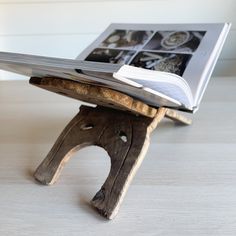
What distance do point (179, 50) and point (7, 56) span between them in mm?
303

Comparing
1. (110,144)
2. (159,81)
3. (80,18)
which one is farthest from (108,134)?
(80,18)

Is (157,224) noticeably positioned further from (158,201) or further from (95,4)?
(95,4)

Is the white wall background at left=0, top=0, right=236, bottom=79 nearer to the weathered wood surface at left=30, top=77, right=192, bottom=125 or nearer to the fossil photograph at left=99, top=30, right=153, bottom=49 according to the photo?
the fossil photograph at left=99, top=30, right=153, bottom=49

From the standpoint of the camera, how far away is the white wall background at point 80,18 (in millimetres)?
972

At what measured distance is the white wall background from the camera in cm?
97

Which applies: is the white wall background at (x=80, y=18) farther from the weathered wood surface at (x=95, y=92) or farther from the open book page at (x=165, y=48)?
the weathered wood surface at (x=95, y=92)

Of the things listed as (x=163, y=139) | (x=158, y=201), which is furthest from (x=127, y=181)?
(x=163, y=139)

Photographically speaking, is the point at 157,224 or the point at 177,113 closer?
the point at 157,224

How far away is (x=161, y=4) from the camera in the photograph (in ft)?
3.19

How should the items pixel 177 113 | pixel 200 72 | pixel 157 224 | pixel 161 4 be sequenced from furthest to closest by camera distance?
pixel 161 4 → pixel 177 113 → pixel 200 72 → pixel 157 224

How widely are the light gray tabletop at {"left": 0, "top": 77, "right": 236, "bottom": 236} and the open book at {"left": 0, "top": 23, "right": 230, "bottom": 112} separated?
10 centimetres

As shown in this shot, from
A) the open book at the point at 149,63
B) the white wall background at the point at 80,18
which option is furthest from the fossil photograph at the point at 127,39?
the white wall background at the point at 80,18

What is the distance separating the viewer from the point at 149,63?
0.68 meters

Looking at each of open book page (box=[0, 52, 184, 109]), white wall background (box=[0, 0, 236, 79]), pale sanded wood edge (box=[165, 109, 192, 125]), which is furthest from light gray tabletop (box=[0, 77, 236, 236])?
white wall background (box=[0, 0, 236, 79])
